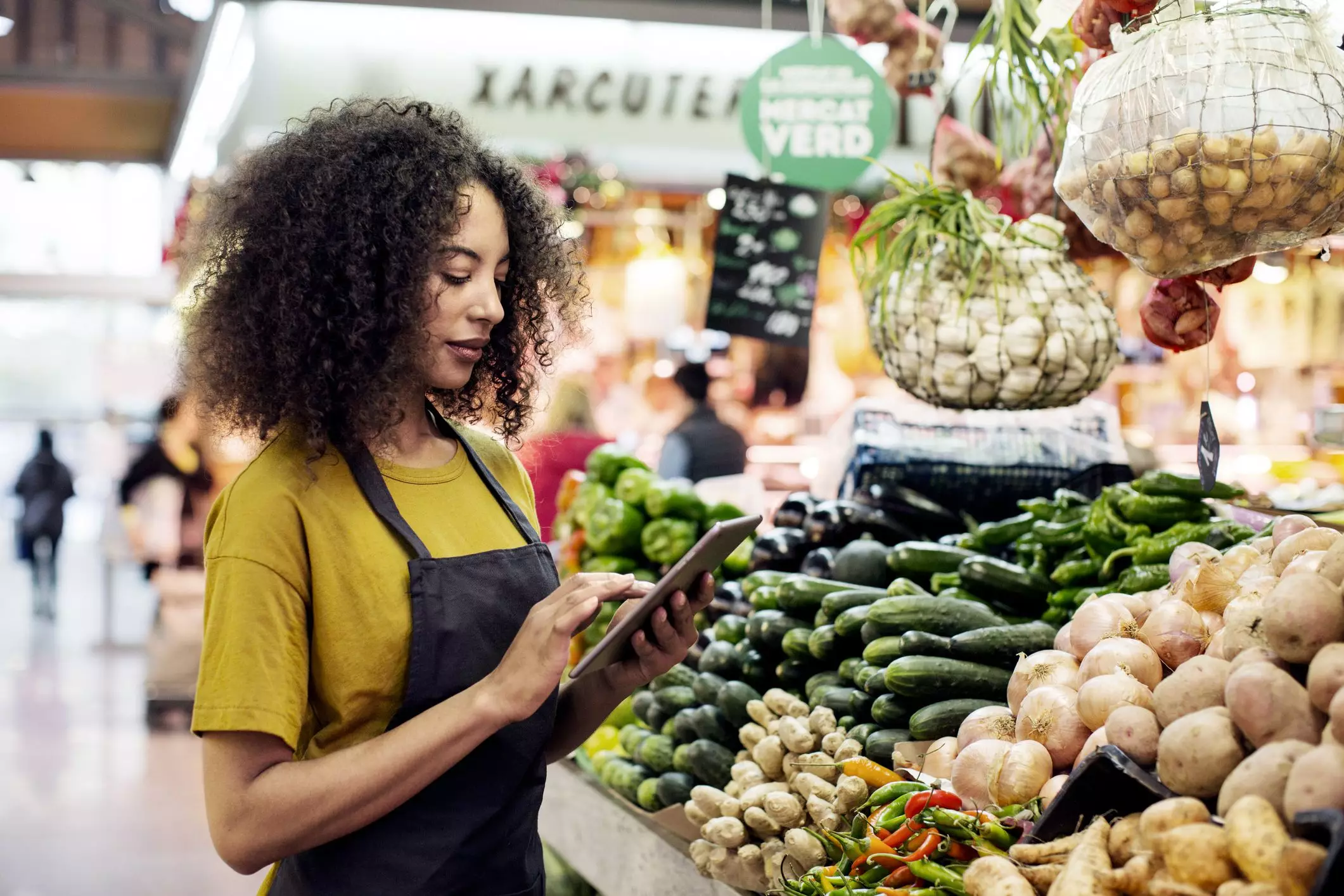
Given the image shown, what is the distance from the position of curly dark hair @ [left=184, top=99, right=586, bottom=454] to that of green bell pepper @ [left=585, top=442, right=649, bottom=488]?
272cm

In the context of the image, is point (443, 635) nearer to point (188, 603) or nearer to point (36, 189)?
point (188, 603)

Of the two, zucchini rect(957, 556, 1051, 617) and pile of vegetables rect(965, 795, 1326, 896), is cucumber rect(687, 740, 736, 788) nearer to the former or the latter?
zucchini rect(957, 556, 1051, 617)

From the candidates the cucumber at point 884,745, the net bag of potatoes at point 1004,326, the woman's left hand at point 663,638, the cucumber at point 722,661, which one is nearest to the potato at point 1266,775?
the woman's left hand at point 663,638

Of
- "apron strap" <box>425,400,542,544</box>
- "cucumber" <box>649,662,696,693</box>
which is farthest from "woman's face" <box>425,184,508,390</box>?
"cucumber" <box>649,662,696,693</box>

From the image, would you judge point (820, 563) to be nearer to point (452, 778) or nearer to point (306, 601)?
point (452, 778)

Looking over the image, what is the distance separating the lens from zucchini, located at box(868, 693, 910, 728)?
2.57 metres

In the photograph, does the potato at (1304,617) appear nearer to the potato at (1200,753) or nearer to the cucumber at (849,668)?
the potato at (1200,753)

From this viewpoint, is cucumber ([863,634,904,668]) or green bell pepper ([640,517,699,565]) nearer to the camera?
cucumber ([863,634,904,668])

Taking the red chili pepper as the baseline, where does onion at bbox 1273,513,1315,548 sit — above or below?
above

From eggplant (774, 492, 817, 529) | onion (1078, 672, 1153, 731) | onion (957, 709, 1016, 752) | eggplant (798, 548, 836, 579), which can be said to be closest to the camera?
onion (1078, 672, 1153, 731)

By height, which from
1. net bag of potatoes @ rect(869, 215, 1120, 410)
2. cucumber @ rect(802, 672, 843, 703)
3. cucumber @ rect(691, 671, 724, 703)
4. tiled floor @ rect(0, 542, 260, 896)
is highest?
net bag of potatoes @ rect(869, 215, 1120, 410)

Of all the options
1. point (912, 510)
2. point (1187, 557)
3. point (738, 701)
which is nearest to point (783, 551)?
point (912, 510)

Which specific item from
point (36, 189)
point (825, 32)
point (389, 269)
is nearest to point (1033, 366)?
point (389, 269)

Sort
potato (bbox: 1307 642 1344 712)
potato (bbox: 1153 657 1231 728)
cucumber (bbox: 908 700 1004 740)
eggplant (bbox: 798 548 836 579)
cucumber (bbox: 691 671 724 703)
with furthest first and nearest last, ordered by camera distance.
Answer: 1. eggplant (bbox: 798 548 836 579)
2. cucumber (bbox: 691 671 724 703)
3. cucumber (bbox: 908 700 1004 740)
4. potato (bbox: 1153 657 1231 728)
5. potato (bbox: 1307 642 1344 712)
